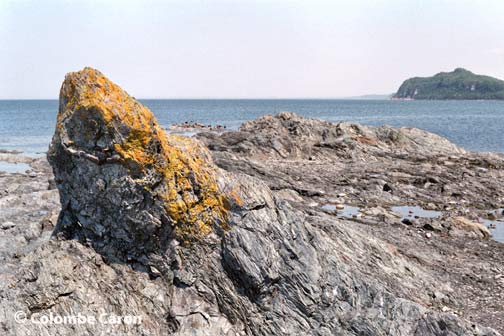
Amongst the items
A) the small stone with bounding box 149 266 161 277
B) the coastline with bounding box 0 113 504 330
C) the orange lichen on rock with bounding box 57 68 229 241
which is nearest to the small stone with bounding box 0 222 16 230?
the coastline with bounding box 0 113 504 330

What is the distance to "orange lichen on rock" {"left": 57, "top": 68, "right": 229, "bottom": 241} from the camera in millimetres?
12344

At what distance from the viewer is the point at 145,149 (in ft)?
40.9

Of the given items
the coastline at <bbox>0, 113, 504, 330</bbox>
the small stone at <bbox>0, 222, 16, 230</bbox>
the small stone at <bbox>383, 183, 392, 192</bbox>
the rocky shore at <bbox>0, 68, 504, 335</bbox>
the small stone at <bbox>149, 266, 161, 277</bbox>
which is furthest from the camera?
the small stone at <bbox>383, 183, 392, 192</bbox>

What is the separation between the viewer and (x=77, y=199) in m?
12.9

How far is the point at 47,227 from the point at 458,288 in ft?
52.1

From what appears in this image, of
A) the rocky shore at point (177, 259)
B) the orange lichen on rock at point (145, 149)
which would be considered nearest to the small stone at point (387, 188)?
the rocky shore at point (177, 259)

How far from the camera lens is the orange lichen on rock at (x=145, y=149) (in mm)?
12344

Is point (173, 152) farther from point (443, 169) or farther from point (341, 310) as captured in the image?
point (443, 169)

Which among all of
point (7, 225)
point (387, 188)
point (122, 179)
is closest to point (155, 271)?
point (122, 179)

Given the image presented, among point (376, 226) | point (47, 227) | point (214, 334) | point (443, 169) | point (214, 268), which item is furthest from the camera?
point (443, 169)

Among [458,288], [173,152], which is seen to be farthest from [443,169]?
[173,152]

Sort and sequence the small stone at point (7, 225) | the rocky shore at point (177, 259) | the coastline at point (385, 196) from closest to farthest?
the rocky shore at point (177, 259) → the coastline at point (385, 196) → the small stone at point (7, 225)

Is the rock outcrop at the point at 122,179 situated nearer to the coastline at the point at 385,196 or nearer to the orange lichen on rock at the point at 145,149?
the orange lichen on rock at the point at 145,149

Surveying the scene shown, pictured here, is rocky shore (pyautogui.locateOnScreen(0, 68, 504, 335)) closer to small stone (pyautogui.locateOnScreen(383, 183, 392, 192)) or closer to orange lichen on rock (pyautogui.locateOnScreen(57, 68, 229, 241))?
orange lichen on rock (pyautogui.locateOnScreen(57, 68, 229, 241))
